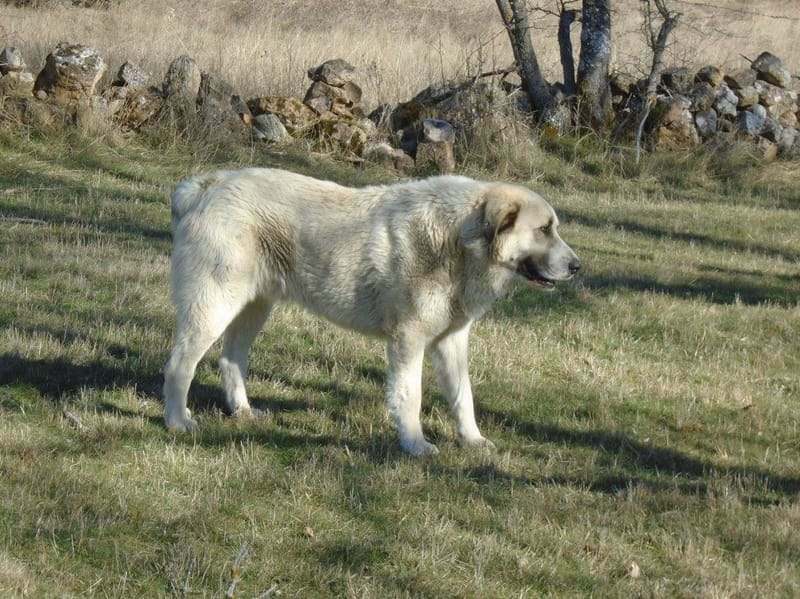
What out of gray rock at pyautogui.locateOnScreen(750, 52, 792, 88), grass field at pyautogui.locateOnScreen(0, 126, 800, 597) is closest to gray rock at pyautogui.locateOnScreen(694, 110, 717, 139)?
gray rock at pyautogui.locateOnScreen(750, 52, 792, 88)

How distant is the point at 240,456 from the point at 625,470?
7.29 ft

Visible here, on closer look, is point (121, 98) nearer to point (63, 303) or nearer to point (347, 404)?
point (63, 303)

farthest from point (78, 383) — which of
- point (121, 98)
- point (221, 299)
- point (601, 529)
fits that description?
point (121, 98)

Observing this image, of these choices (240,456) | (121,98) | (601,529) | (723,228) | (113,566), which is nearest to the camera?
(113,566)

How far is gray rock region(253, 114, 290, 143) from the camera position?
15945mm

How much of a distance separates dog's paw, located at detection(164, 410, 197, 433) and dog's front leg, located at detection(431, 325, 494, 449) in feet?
5.01

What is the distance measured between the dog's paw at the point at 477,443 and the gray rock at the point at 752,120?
40.9 feet

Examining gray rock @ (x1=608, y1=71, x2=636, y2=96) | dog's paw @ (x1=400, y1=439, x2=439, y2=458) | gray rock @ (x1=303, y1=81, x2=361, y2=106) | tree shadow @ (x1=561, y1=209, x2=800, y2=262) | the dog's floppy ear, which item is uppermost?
the dog's floppy ear

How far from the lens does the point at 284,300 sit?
277 inches

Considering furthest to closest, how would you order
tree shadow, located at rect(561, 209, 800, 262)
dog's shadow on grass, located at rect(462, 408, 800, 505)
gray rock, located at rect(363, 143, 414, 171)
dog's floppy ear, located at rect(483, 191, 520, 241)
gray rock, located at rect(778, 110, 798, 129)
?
gray rock, located at rect(778, 110, 798, 129), gray rock, located at rect(363, 143, 414, 171), tree shadow, located at rect(561, 209, 800, 262), dog's floppy ear, located at rect(483, 191, 520, 241), dog's shadow on grass, located at rect(462, 408, 800, 505)

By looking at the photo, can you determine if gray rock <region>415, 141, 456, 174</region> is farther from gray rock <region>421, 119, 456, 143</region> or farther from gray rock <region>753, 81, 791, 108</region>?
gray rock <region>753, 81, 791, 108</region>

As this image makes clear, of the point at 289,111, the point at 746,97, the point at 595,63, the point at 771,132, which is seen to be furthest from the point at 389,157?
the point at 771,132

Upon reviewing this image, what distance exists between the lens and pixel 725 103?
18062 millimetres

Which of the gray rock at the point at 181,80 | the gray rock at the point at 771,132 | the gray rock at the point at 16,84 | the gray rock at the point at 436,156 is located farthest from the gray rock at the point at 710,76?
the gray rock at the point at 16,84
